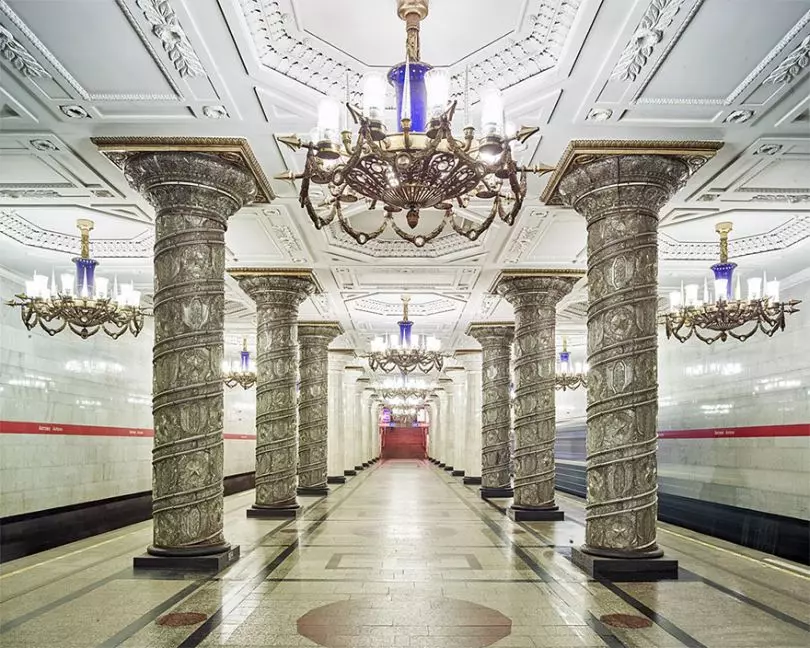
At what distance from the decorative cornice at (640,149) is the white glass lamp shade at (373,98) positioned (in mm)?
2905

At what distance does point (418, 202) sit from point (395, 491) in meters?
14.5

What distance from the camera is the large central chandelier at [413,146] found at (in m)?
4.08

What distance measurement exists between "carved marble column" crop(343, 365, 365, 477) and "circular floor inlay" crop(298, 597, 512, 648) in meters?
18.3

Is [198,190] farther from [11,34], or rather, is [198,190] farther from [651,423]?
[651,423]

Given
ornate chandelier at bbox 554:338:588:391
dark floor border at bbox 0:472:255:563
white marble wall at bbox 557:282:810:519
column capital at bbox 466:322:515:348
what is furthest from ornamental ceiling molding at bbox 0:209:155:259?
ornate chandelier at bbox 554:338:588:391

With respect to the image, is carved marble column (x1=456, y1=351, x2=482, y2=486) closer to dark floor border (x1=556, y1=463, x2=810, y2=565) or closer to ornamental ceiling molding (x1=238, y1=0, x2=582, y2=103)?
dark floor border (x1=556, y1=463, x2=810, y2=565)

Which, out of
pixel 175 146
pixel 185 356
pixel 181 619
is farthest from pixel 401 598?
pixel 175 146

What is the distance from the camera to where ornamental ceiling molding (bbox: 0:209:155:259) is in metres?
9.24

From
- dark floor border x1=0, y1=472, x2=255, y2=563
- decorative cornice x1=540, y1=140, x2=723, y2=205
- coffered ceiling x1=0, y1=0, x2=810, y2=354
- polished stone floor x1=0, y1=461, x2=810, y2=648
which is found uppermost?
coffered ceiling x1=0, y1=0, x2=810, y2=354

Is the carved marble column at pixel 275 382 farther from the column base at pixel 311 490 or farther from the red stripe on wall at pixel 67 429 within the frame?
the column base at pixel 311 490

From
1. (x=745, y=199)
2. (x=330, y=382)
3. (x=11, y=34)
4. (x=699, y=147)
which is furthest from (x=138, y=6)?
(x=330, y=382)

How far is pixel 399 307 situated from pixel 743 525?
8.13m

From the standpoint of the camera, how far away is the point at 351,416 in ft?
86.8

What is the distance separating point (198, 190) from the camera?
6.93 m
